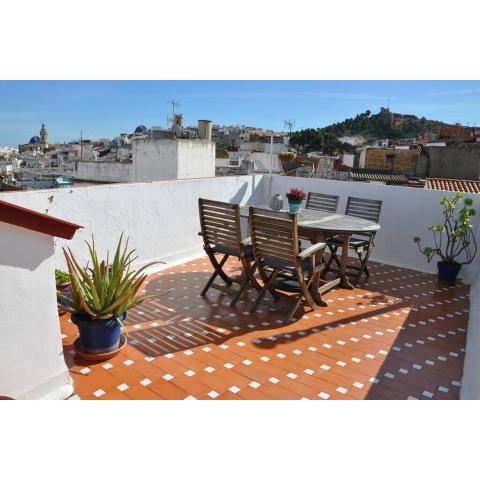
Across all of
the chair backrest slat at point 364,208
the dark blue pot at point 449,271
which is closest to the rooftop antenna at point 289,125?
the chair backrest slat at point 364,208

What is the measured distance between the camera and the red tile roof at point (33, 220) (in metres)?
1.96

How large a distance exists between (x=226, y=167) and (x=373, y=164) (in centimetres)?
799

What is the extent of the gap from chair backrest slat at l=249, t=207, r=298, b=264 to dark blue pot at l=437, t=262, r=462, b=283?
256 cm

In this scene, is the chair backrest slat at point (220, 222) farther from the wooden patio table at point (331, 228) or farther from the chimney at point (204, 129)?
the chimney at point (204, 129)

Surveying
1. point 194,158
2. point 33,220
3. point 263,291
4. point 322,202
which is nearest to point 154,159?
point 194,158

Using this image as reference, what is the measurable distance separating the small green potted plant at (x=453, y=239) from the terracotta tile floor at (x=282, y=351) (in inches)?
24.0

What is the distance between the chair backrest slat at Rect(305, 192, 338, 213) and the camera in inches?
227

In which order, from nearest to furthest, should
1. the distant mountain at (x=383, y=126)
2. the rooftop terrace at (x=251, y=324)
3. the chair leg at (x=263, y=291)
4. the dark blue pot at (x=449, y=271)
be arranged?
the rooftop terrace at (x=251, y=324) → the chair leg at (x=263, y=291) → the dark blue pot at (x=449, y=271) → the distant mountain at (x=383, y=126)

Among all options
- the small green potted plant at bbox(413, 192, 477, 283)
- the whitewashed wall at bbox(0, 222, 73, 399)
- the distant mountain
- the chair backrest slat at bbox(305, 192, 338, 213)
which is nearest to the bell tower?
the distant mountain

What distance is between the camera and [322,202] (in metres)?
5.88

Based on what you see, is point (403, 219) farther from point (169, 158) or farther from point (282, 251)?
point (169, 158)

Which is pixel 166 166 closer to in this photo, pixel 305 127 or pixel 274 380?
pixel 274 380
